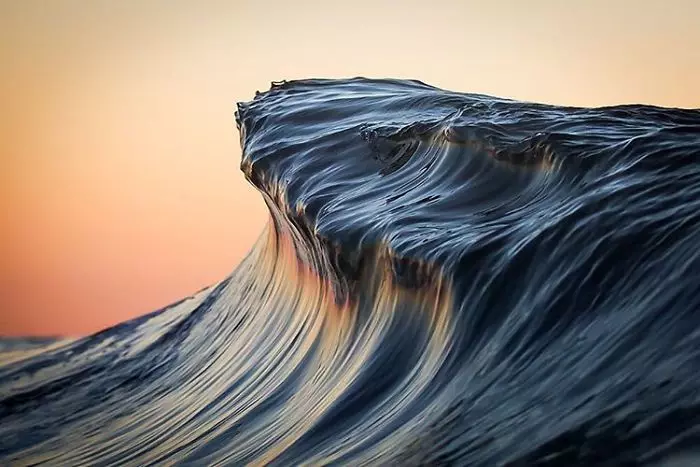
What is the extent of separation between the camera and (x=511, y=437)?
250mm

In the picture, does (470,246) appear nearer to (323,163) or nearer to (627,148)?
(627,148)

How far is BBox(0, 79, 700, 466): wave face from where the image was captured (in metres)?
0.25

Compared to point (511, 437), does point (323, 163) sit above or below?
above

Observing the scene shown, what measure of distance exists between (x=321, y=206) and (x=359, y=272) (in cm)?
6

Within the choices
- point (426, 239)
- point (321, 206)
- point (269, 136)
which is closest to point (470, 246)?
point (426, 239)

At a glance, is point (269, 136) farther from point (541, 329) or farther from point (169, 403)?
point (541, 329)

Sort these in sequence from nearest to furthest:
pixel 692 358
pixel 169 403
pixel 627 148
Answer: pixel 692 358
pixel 627 148
pixel 169 403

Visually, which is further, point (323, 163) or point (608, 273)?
point (323, 163)

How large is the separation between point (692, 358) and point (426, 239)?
0.13 m

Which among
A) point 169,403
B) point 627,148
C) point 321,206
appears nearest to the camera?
point 627,148

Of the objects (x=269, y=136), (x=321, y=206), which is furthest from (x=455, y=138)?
(x=269, y=136)

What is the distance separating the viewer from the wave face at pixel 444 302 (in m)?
0.25

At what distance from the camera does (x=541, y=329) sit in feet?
0.92

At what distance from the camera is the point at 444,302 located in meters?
0.33
